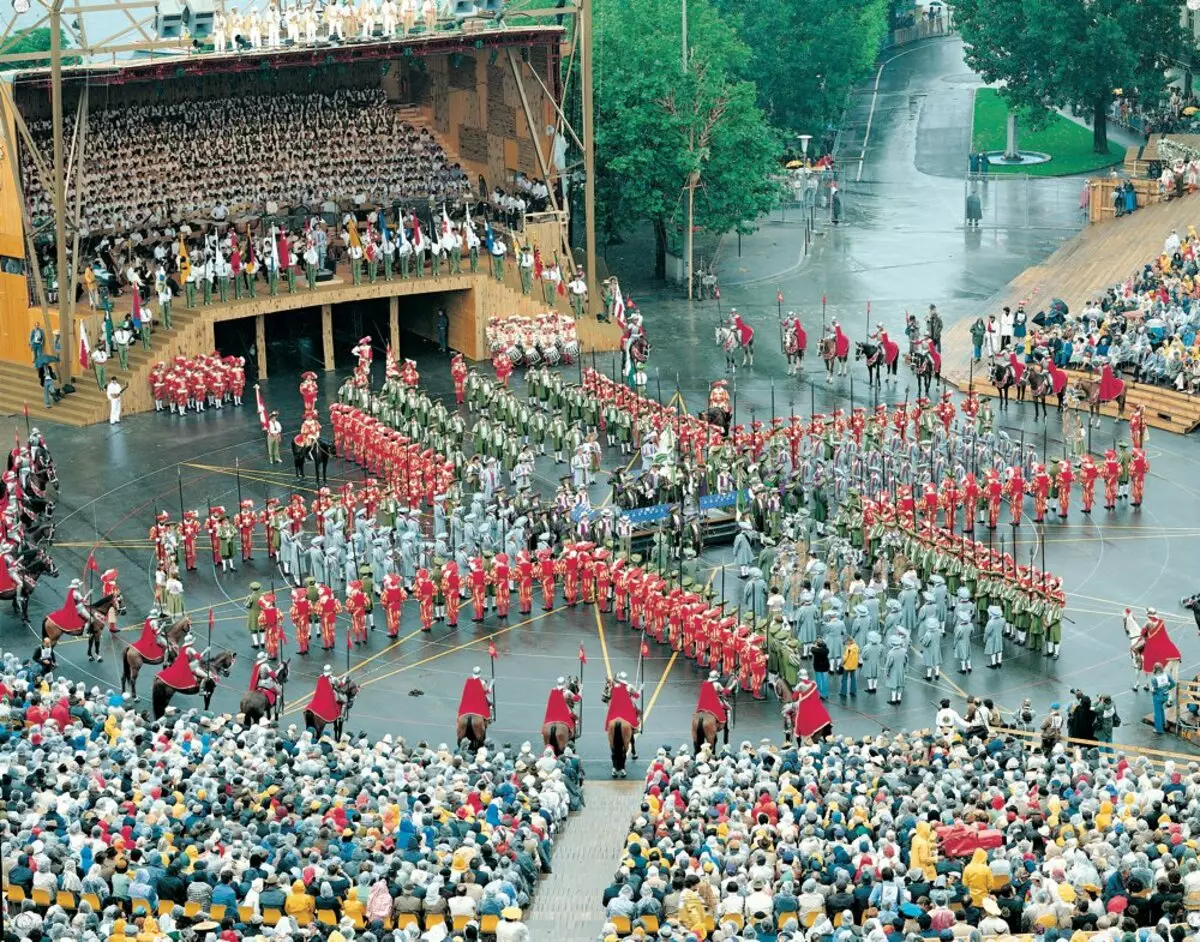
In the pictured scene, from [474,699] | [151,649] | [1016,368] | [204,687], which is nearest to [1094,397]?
[1016,368]

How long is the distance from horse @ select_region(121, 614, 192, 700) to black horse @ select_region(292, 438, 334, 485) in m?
11.3

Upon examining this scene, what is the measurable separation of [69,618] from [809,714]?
14.3 meters

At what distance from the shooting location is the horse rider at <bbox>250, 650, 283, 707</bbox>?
40875mm

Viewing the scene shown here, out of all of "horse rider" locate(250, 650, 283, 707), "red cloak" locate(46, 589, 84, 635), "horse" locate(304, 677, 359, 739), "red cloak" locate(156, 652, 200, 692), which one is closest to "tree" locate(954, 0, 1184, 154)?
"red cloak" locate(46, 589, 84, 635)

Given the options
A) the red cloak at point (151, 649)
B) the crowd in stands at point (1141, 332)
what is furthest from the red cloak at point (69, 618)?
the crowd in stands at point (1141, 332)

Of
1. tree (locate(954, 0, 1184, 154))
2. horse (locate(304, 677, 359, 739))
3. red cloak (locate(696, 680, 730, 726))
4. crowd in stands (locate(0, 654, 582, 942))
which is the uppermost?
tree (locate(954, 0, 1184, 154))

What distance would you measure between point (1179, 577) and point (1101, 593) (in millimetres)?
1905

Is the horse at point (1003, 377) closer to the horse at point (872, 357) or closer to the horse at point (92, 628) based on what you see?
the horse at point (872, 357)

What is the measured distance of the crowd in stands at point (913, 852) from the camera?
3014 centimetres

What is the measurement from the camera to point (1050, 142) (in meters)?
94.1

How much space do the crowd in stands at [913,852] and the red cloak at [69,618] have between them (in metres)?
14.0

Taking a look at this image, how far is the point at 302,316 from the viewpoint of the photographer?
70125mm

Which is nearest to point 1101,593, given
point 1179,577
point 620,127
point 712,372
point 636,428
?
point 1179,577

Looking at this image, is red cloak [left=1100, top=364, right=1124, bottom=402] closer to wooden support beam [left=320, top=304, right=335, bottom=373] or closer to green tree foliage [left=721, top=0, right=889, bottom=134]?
wooden support beam [left=320, top=304, right=335, bottom=373]
